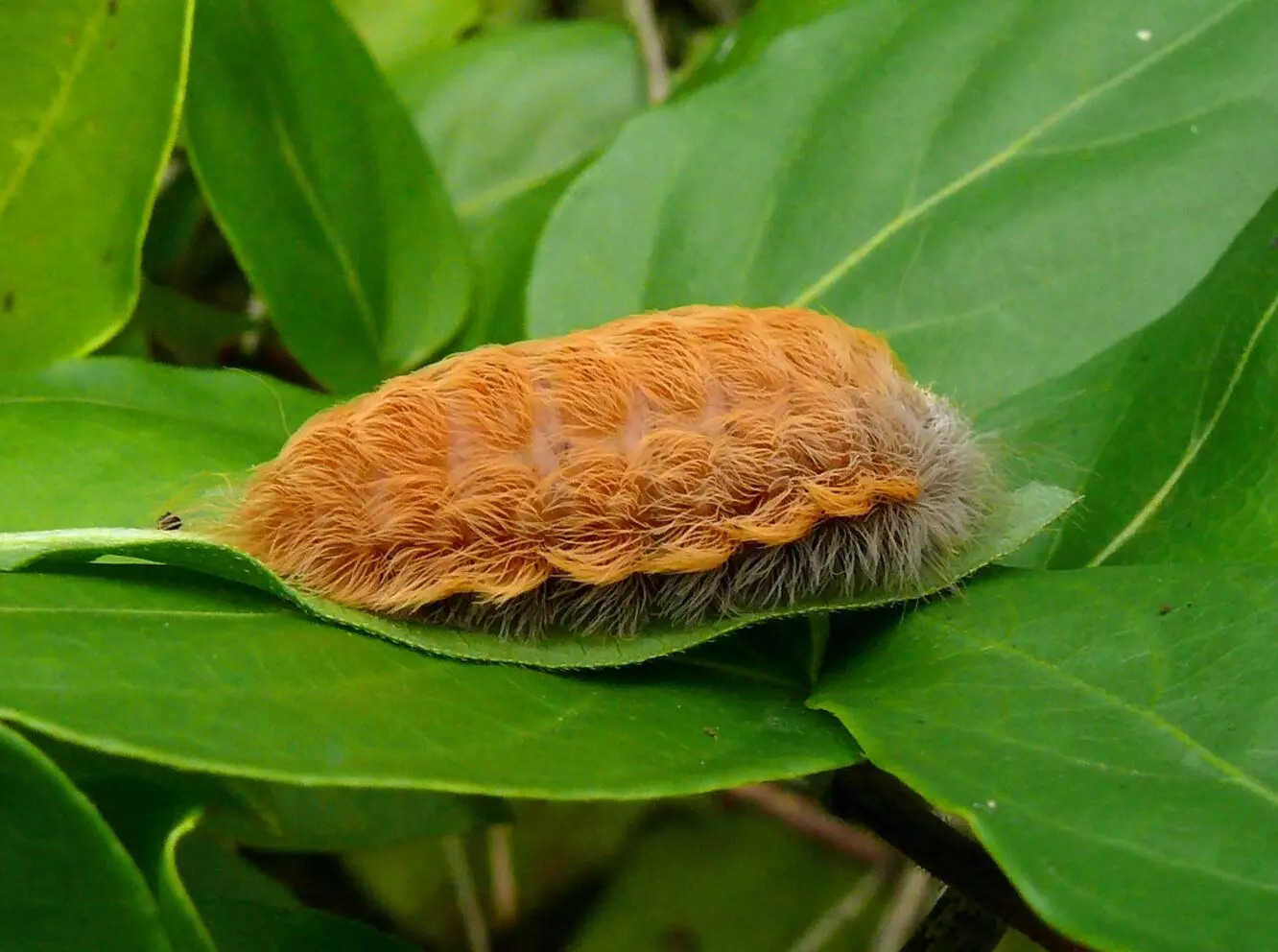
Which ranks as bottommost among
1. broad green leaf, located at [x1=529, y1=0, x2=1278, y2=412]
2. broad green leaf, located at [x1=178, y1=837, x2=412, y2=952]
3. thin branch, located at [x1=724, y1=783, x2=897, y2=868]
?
thin branch, located at [x1=724, y1=783, x2=897, y2=868]

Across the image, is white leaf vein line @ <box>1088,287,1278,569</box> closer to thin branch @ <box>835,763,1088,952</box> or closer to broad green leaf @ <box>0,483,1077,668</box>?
broad green leaf @ <box>0,483,1077,668</box>

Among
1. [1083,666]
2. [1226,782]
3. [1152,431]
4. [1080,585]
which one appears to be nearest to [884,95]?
[1152,431]

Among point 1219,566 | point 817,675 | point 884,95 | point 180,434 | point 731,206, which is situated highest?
point 884,95

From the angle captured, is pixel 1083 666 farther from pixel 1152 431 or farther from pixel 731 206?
pixel 731 206

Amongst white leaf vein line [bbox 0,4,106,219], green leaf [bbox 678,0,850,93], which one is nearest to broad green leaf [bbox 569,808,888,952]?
green leaf [bbox 678,0,850,93]

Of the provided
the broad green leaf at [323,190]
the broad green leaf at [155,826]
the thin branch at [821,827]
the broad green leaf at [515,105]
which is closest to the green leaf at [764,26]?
the broad green leaf at [515,105]

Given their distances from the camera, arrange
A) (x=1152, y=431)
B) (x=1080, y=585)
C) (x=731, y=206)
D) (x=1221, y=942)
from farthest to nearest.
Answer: (x=731, y=206) < (x=1152, y=431) < (x=1080, y=585) < (x=1221, y=942)
